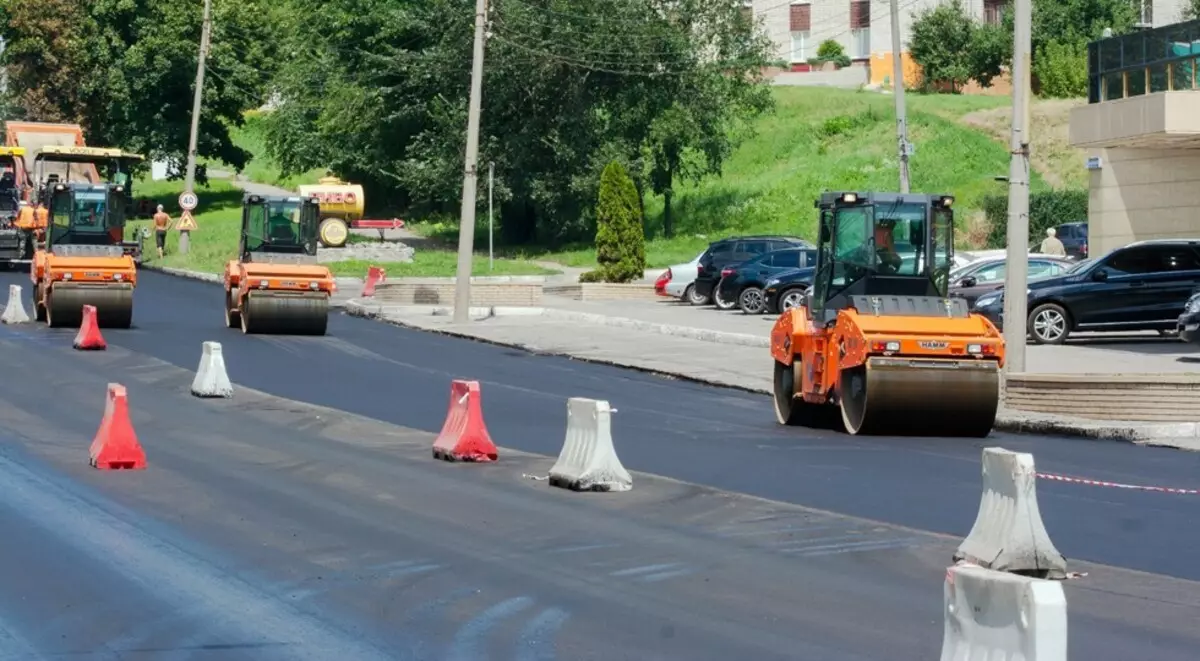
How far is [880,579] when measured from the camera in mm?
10617

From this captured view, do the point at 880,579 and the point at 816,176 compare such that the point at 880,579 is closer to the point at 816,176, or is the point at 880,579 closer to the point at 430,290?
the point at 430,290

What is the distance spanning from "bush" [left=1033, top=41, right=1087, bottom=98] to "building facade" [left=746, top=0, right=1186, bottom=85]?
8.45 m

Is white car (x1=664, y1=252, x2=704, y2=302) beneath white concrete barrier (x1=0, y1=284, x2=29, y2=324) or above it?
above

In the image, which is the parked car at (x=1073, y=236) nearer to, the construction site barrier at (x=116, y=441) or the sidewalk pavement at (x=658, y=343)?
the sidewalk pavement at (x=658, y=343)

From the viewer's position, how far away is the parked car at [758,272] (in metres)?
39.6

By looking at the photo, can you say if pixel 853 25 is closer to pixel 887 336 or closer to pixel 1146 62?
pixel 1146 62

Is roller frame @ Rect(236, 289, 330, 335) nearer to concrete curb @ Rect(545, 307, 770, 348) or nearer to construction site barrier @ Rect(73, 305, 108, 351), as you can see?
construction site barrier @ Rect(73, 305, 108, 351)

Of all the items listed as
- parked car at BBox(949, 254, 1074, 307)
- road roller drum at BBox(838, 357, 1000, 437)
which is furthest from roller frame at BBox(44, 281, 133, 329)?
road roller drum at BBox(838, 357, 1000, 437)

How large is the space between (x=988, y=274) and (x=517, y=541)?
22.2 metres

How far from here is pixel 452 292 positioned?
141 ft

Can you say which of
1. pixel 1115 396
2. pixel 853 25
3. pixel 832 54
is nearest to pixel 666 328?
pixel 1115 396

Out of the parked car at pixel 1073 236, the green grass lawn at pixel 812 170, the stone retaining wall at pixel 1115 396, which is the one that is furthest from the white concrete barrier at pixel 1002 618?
the green grass lawn at pixel 812 170

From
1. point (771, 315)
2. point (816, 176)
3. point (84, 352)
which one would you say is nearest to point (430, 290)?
point (771, 315)

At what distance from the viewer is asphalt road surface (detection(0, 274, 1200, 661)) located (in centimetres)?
906
